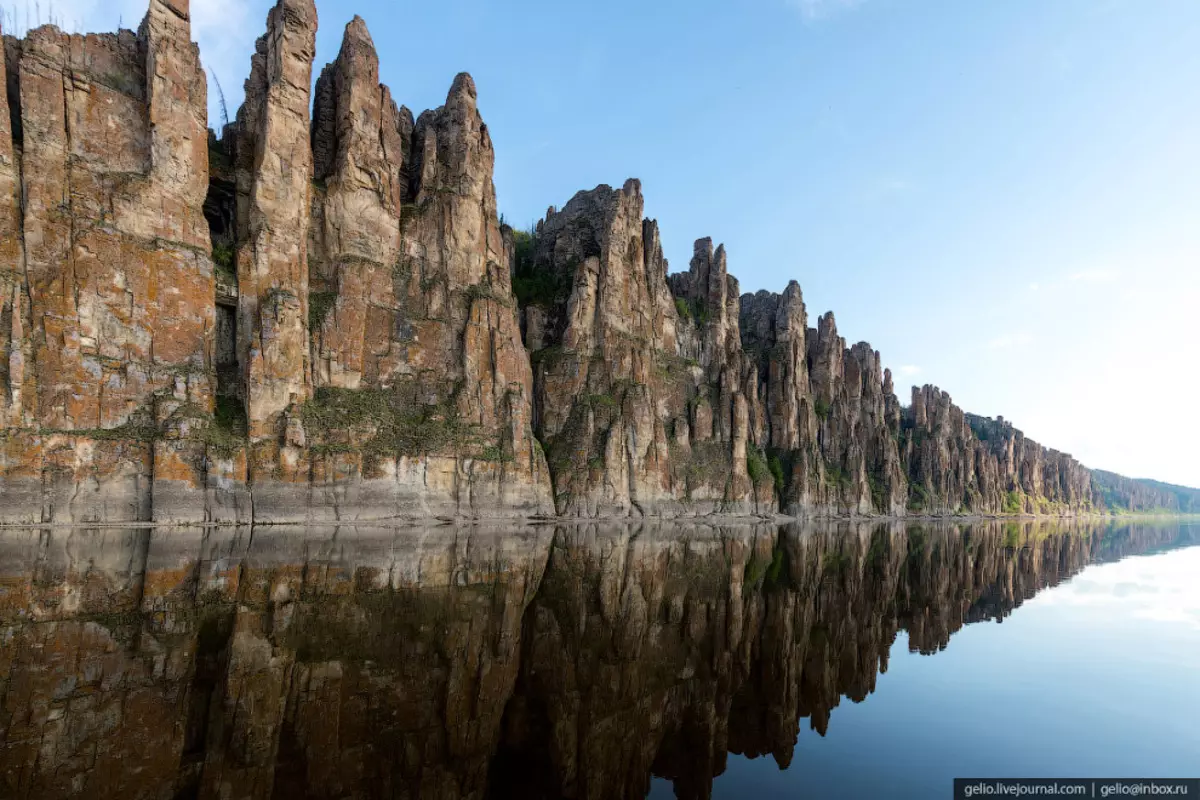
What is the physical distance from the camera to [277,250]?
1834 inches

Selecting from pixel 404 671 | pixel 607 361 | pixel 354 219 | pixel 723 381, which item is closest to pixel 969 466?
pixel 723 381

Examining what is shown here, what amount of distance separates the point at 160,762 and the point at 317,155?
6087 centimetres

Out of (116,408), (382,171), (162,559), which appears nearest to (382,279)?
(382,171)

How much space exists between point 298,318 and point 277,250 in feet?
20.7

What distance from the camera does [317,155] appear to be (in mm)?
56531

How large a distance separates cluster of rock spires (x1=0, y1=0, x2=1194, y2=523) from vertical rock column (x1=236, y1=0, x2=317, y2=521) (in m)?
0.17

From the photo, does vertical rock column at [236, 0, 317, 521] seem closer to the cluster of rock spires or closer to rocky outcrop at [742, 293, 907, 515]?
the cluster of rock spires

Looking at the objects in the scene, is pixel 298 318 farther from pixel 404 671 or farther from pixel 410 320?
pixel 404 671

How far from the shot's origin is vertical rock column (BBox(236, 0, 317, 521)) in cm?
4128

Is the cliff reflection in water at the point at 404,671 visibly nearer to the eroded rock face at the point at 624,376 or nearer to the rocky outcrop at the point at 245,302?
the rocky outcrop at the point at 245,302

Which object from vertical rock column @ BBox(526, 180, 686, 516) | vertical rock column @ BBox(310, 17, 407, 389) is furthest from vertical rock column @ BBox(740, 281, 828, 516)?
vertical rock column @ BBox(310, 17, 407, 389)

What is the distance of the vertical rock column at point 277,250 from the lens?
41.3 m

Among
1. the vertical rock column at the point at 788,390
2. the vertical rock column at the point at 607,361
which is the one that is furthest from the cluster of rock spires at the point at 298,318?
the vertical rock column at the point at 788,390

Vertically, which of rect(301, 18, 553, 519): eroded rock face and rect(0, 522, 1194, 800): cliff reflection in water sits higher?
rect(301, 18, 553, 519): eroded rock face
